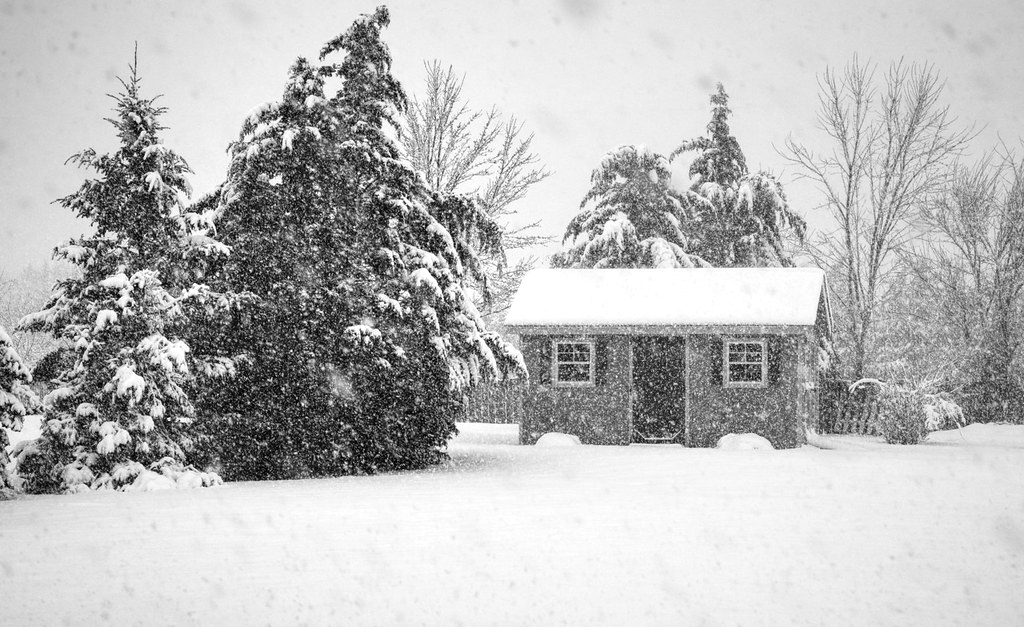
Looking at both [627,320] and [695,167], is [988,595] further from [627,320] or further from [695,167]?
[695,167]

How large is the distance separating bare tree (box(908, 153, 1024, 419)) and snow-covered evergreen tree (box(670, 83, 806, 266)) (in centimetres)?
476

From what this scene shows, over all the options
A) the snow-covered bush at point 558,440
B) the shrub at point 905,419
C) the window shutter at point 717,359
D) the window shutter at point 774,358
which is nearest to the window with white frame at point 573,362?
the snow-covered bush at point 558,440

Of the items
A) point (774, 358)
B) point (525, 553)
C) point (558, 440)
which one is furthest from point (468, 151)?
point (525, 553)

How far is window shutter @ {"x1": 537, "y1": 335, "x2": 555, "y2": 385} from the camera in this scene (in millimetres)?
25234

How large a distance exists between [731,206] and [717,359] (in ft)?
48.3

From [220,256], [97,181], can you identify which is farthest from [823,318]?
[97,181]

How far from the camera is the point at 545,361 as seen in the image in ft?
83.1

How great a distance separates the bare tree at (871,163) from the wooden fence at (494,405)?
11.4 m

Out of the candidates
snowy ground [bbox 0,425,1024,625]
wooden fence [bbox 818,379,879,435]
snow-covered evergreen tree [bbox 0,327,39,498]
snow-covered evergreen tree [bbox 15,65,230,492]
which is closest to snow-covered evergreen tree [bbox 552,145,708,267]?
wooden fence [bbox 818,379,879,435]

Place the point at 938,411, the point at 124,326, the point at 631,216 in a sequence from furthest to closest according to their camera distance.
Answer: the point at 631,216, the point at 938,411, the point at 124,326

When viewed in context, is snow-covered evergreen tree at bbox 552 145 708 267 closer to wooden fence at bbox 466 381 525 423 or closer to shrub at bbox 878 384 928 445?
wooden fence at bbox 466 381 525 423

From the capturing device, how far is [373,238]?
17.4 metres

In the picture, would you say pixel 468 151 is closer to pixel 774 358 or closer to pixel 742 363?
pixel 742 363

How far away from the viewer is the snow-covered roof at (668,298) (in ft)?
80.8
